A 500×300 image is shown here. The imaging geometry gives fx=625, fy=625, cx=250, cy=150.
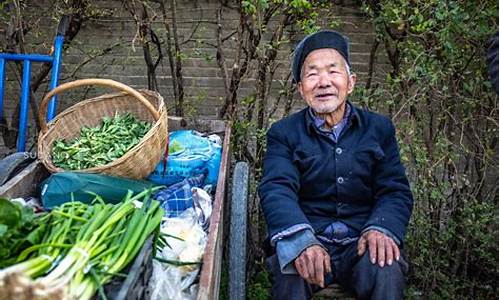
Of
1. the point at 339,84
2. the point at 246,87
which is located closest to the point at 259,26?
the point at 246,87

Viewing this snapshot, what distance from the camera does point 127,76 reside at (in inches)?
204

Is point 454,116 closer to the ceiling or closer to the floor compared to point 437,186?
closer to the ceiling

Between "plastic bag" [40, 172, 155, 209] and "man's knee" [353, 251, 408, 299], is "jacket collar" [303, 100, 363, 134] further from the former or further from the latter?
"plastic bag" [40, 172, 155, 209]

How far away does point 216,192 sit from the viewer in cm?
281

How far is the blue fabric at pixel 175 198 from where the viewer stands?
3008 mm

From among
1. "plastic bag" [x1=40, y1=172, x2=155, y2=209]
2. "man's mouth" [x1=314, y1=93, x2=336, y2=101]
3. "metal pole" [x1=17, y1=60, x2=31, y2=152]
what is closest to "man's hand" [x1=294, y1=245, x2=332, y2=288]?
"man's mouth" [x1=314, y1=93, x2=336, y2=101]

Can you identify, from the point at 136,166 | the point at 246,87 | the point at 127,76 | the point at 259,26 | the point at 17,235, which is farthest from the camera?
the point at 127,76

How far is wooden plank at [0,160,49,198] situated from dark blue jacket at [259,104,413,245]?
113cm

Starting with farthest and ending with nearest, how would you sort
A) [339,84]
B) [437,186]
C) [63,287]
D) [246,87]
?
[246,87], [437,186], [339,84], [63,287]

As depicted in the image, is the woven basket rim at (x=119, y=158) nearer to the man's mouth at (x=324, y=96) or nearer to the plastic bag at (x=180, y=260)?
the plastic bag at (x=180, y=260)

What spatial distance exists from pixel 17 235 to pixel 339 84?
157 centimetres

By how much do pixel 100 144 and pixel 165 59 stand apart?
1920 millimetres

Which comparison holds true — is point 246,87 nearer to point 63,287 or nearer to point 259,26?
point 259,26

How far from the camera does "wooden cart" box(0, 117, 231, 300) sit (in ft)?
6.67
